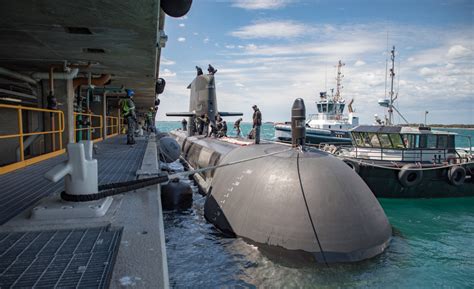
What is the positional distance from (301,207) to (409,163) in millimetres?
10411

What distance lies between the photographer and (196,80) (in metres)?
21.5

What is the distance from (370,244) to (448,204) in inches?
386

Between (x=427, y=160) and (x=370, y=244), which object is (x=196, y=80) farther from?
(x=370, y=244)

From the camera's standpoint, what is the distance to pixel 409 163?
14.2 metres

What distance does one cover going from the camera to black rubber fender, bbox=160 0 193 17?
4.94 meters

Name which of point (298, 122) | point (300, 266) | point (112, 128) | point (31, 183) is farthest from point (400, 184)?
point (112, 128)

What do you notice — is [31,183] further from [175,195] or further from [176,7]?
[176,7]

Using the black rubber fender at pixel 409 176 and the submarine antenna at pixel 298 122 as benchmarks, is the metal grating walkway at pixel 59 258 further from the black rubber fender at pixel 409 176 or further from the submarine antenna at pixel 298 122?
the black rubber fender at pixel 409 176

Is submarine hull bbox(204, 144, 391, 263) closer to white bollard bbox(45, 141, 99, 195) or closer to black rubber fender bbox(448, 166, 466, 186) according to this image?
white bollard bbox(45, 141, 99, 195)

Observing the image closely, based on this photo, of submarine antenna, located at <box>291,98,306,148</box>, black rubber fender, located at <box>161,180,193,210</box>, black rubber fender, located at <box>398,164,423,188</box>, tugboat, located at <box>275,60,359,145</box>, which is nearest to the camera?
submarine antenna, located at <box>291,98,306,148</box>

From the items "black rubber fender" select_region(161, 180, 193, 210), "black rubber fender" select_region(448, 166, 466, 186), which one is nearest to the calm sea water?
"black rubber fender" select_region(161, 180, 193, 210)

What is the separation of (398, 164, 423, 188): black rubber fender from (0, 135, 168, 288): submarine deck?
1125 centimetres

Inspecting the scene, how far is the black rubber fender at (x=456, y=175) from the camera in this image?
13438 millimetres

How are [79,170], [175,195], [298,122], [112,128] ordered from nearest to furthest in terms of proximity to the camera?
[79,170] < [298,122] < [175,195] < [112,128]
